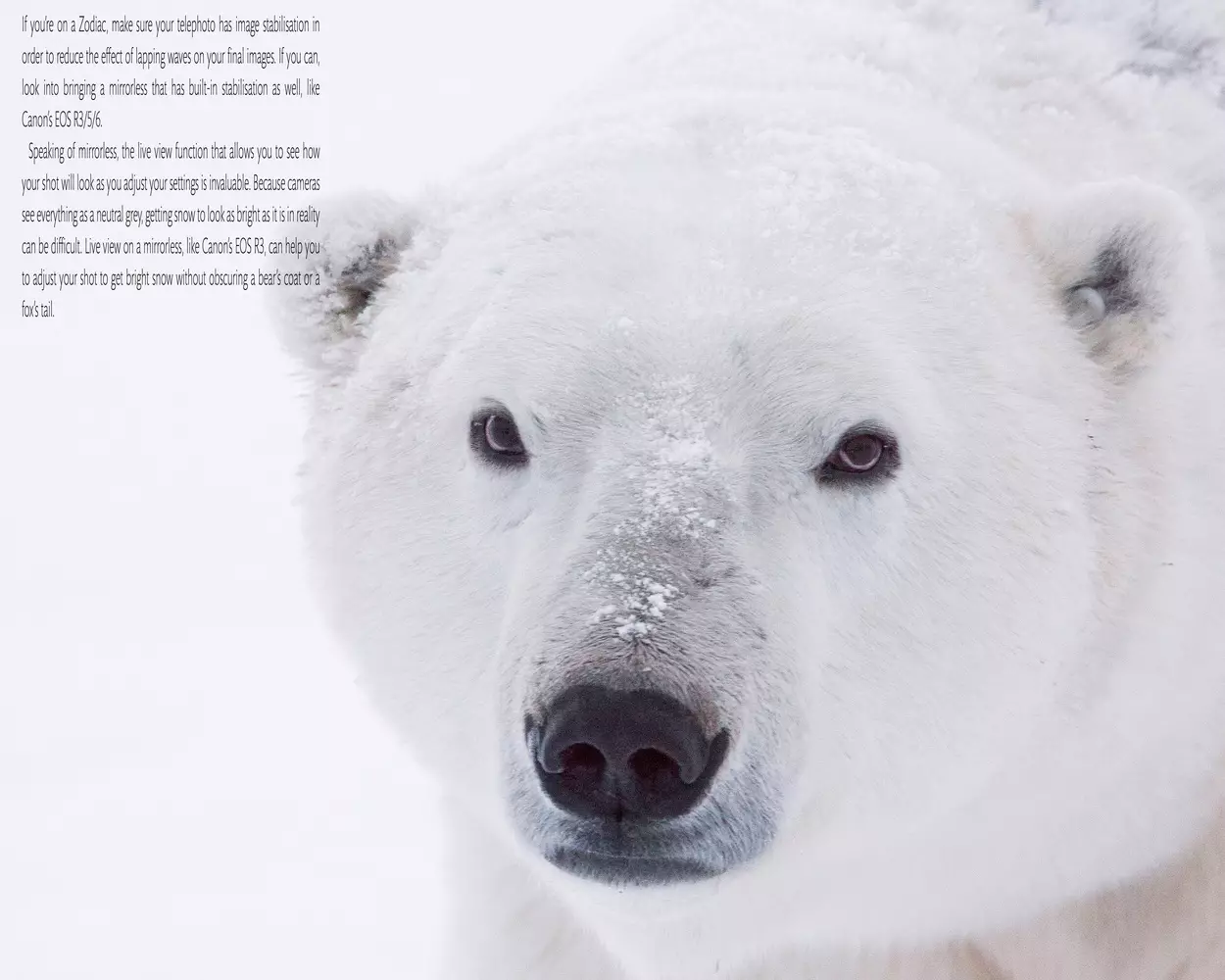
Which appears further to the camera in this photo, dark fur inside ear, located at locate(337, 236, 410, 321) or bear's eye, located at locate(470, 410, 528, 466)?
dark fur inside ear, located at locate(337, 236, 410, 321)

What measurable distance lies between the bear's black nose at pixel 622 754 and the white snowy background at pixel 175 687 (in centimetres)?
129

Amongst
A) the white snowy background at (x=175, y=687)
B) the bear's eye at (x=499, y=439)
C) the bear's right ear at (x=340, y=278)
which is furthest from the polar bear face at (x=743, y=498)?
the white snowy background at (x=175, y=687)

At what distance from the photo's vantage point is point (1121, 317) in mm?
2928

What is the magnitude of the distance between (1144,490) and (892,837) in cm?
78

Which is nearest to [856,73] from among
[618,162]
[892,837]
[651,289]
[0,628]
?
[618,162]

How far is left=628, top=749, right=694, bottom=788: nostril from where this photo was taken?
229cm

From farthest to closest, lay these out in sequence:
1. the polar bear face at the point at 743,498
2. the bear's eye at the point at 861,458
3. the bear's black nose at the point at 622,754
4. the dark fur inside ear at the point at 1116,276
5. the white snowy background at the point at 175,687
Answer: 1. the white snowy background at the point at 175,687
2. the dark fur inside ear at the point at 1116,276
3. the bear's eye at the point at 861,458
4. the polar bear face at the point at 743,498
5. the bear's black nose at the point at 622,754

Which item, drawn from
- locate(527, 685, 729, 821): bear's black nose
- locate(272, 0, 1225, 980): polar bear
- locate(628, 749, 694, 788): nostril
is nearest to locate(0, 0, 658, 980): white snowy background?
locate(272, 0, 1225, 980): polar bear

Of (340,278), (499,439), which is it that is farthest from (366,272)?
(499,439)

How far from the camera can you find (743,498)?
2574 mm

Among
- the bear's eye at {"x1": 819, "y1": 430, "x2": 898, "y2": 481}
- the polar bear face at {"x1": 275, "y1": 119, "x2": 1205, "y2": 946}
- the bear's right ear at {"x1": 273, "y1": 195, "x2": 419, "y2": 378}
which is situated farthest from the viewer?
the bear's right ear at {"x1": 273, "y1": 195, "x2": 419, "y2": 378}

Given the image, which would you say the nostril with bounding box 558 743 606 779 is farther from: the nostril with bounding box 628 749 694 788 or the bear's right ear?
the bear's right ear

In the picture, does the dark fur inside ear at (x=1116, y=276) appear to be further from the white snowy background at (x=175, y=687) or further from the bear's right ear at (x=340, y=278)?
the white snowy background at (x=175, y=687)

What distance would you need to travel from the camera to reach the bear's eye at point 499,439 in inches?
109
